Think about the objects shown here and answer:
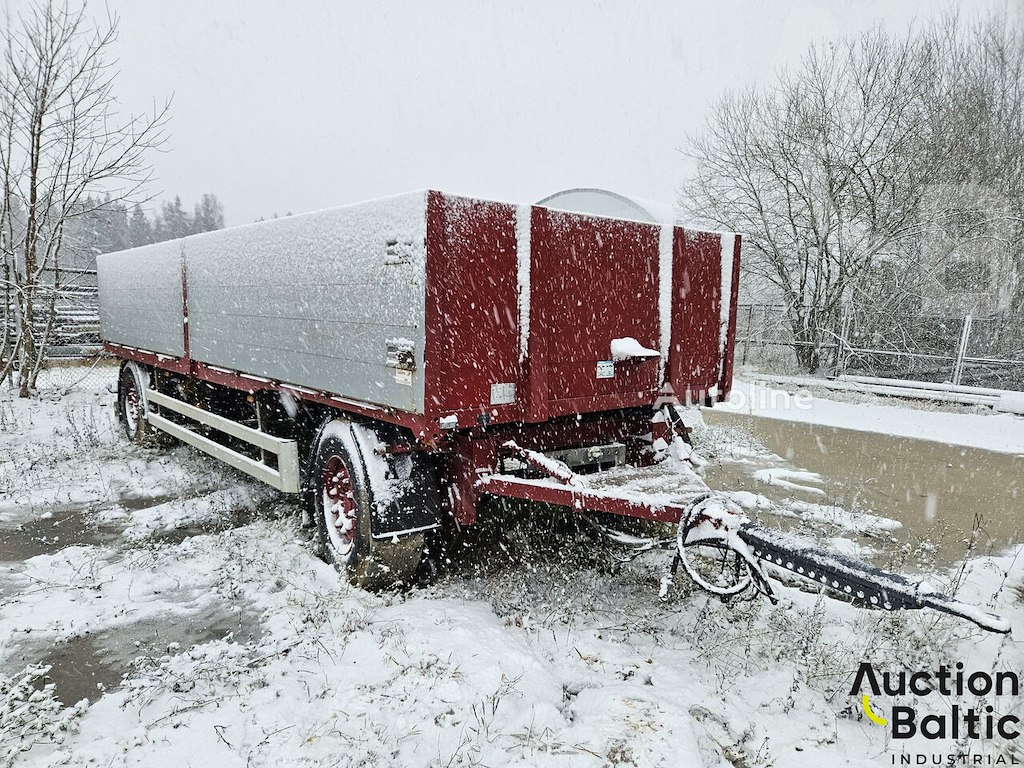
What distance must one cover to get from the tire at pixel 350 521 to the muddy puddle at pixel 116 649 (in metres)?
0.66

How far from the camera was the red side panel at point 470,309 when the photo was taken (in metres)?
3.04

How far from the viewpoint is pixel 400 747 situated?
2.42 m

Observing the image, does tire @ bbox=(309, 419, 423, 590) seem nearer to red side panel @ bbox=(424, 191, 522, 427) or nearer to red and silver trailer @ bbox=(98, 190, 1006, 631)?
red and silver trailer @ bbox=(98, 190, 1006, 631)

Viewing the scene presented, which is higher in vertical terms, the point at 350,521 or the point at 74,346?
the point at 74,346

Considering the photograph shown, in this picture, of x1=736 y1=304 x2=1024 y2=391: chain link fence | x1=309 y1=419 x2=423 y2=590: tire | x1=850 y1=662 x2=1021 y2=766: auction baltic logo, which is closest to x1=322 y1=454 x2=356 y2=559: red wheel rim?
x1=309 y1=419 x2=423 y2=590: tire

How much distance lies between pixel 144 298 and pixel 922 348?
16063 mm

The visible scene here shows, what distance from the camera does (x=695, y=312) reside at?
4.32 m

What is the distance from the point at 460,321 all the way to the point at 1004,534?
5.20m

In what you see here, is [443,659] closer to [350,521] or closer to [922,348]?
[350,521]

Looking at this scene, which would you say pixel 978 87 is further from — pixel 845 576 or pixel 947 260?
pixel 845 576

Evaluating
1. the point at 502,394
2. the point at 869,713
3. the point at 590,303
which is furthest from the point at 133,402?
the point at 869,713

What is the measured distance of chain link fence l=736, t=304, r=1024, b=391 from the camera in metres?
13.1

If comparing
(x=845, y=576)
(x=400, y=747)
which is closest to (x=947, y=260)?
(x=845, y=576)

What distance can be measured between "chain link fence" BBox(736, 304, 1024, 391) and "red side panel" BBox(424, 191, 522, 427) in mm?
13581
